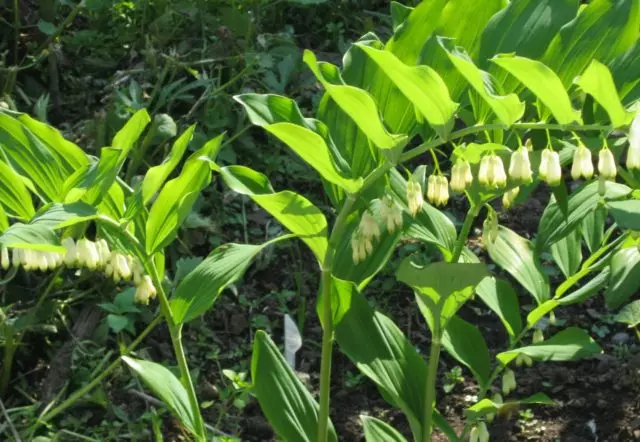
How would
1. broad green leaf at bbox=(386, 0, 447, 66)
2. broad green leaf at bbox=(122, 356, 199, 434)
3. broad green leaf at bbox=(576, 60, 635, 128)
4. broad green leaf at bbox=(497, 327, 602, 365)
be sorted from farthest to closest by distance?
broad green leaf at bbox=(497, 327, 602, 365), broad green leaf at bbox=(122, 356, 199, 434), broad green leaf at bbox=(386, 0, 447, 66), broad green leaf at bbox=(576, 60, 635, 128)

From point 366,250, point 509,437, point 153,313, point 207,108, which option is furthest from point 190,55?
point 366,250

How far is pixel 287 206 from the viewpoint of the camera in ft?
5.86

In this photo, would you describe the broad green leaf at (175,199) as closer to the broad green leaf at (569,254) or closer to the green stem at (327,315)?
the green stem at (327,315)

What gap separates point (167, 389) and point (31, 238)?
1.97ft

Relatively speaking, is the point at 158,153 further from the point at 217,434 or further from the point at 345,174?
the point at 345,174

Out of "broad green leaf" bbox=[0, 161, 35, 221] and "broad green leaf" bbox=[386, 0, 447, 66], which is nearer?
"broad green leaf" bbox=[0, 161, 35, 221]

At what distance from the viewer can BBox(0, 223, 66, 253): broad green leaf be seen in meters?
1.51

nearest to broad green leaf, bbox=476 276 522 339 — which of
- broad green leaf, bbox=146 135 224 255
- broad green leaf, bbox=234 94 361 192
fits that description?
broad green leaf, bbox=234 94 361 192

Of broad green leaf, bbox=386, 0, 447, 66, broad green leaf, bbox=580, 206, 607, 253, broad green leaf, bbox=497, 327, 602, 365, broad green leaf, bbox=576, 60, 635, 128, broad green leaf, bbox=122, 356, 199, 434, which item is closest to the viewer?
broad green leaf, bbox=576, 60, 635, 128

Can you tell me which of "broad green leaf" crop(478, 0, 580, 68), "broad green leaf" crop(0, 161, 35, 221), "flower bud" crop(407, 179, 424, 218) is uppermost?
"broad green leaf" crop(478, 0, 580, 68)

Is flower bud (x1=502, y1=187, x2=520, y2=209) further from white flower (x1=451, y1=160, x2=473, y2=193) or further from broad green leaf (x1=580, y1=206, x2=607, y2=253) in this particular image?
broad green leaf (x1=580, y1=206, x2=607, y2=253)

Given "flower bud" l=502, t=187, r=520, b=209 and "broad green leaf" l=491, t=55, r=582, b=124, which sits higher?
"broad green leaf" l=491, t=55, r=582, b=124

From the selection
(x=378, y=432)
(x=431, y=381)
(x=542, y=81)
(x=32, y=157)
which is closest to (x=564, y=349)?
(x=431, y=381)

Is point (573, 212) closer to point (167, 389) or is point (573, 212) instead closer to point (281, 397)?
point (281, 397)
